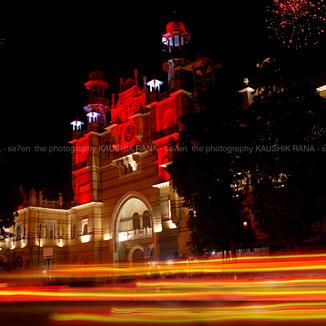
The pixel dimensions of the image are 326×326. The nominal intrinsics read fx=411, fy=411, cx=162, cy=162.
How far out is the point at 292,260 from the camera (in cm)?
1973

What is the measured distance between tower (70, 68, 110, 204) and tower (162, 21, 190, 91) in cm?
1169

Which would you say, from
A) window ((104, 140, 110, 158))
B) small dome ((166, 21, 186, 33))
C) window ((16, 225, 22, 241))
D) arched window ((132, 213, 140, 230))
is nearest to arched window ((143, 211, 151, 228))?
arched window ((132, 213, 140, 230))

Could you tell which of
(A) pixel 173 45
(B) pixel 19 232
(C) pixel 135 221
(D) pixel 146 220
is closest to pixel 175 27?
(A) pixel 173 45

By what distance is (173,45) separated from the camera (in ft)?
152

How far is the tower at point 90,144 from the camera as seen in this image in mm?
50000

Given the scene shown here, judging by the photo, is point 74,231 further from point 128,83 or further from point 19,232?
point 128,83

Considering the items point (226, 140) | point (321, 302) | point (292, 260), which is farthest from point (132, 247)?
point (321, 302)

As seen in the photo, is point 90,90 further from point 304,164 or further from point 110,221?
point 304,164

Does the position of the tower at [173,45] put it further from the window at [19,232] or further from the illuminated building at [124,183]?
the window at [19,232]

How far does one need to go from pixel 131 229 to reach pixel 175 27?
76.9ft

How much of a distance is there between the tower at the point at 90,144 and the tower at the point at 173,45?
11691 millimetres

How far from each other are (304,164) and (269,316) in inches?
437

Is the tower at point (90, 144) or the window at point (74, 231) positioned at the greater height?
the tower at point (90, 144)

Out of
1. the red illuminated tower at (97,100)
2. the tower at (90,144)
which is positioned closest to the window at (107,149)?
the tower at (90,144)
